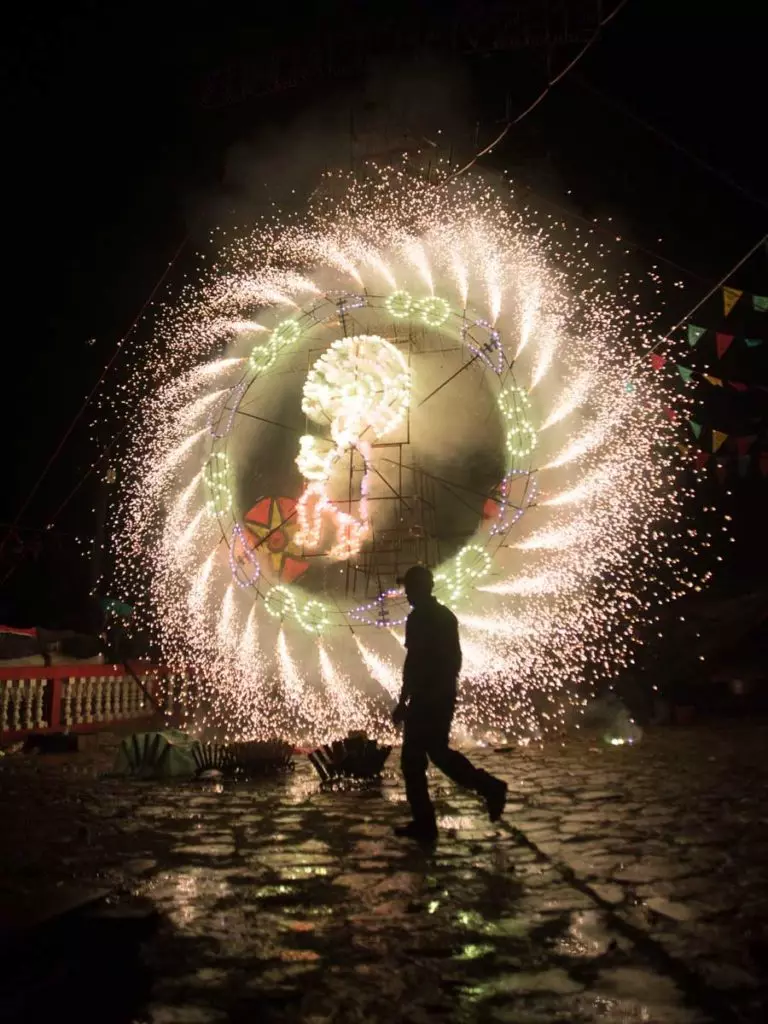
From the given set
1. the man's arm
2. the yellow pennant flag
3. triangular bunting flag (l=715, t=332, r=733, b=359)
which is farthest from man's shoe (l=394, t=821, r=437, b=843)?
triangular bunting flag (l=715, t=332, r=733, b=359)

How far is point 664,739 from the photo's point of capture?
10820 mm

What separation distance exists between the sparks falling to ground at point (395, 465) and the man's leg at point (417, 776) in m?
6.29

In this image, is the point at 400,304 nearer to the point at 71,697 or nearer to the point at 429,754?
the point at 71,697

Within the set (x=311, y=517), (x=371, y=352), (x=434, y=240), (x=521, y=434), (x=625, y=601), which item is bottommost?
(x=625, y=601)

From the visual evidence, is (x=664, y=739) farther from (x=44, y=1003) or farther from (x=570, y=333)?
(x=44, y=1003)

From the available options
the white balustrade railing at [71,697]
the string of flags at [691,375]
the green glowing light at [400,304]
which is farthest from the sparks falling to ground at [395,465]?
the white balustrade railing at [71,697]

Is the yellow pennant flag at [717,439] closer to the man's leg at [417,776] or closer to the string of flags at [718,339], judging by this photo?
the string of flags at [718,339]

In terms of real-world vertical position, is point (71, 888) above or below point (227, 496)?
below

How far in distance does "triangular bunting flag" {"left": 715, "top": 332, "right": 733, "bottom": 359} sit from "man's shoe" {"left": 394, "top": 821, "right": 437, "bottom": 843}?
10.1m

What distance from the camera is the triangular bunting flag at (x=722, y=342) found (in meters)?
12.6

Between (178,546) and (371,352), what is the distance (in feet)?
14.6

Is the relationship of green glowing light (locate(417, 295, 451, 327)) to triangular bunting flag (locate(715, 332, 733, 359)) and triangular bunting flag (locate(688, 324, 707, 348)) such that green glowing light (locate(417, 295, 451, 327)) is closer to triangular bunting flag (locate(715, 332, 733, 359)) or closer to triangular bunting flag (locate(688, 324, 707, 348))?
triangular bunting flag (locate(688, 324, 707, 348))

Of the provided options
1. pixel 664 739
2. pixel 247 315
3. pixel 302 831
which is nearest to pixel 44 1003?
pixel 302 831

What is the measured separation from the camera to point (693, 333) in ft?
41.4
